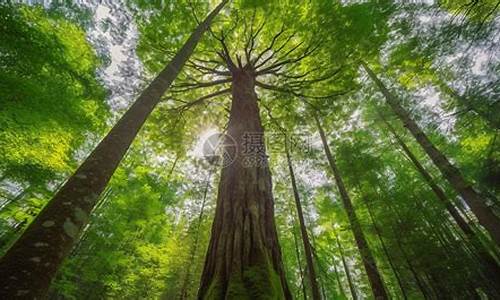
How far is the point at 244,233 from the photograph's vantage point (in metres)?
2.44

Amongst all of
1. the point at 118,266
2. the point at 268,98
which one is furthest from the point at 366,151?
the point at 118,266

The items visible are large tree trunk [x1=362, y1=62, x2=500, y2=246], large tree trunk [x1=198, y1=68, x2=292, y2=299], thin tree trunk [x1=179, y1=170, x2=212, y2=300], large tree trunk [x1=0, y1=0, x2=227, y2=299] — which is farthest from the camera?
thin tree trunk [x1=179, y1=170, x2=212, y2=300]

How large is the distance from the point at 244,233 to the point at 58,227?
1.56m

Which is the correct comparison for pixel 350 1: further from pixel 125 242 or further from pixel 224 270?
pixel 125 242

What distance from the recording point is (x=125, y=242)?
10.8 metres

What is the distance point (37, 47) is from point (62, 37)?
1.65 m

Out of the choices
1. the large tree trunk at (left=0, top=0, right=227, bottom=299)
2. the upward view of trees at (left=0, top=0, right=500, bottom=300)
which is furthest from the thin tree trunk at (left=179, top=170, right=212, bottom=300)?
the large tree trunk at (left=0, top=0, right=227, bottom=299)

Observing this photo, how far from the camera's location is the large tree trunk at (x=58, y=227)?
1143 millimetres

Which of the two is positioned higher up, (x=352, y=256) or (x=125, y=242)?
(x=352, y=256)

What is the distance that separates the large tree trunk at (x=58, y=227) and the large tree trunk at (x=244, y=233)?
1160 mm

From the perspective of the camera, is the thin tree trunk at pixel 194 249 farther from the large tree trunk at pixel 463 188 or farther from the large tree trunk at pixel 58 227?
the large tree trunk at pixel 58 227

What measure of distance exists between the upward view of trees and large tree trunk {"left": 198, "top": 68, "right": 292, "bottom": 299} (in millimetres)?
18

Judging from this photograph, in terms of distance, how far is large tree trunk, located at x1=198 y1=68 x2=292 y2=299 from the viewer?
6.36ft

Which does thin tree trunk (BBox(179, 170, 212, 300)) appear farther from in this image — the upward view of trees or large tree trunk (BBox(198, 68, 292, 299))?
large tree trunk (BBox(198, 68, 292, 299))
